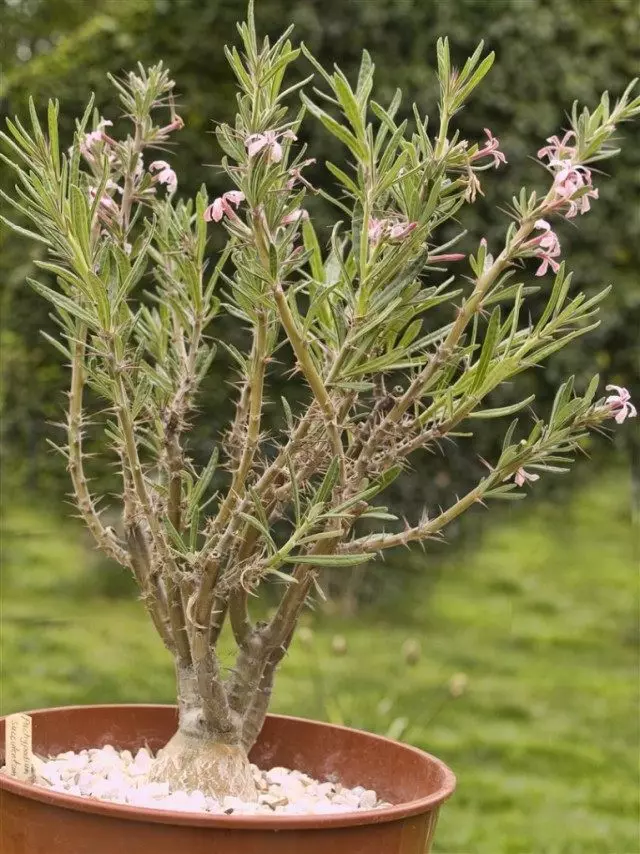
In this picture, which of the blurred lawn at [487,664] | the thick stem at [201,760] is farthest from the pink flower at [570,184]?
the blurred lawn at [487,664]

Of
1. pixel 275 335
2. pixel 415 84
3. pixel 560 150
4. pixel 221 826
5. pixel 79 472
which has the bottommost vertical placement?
pixel 221 826

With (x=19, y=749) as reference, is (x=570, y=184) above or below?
above

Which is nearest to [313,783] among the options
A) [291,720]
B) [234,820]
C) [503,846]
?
[291,720]

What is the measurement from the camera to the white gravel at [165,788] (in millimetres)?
1292

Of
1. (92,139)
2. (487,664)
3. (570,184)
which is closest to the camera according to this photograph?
(570,184)

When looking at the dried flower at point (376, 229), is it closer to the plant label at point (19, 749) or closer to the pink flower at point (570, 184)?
the pink flower at point (570, 184)

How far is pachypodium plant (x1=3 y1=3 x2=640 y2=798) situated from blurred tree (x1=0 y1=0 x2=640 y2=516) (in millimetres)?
2527

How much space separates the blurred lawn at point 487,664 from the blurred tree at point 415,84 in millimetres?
550

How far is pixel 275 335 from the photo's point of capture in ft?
4.53

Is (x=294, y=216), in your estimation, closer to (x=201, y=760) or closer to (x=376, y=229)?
(x=376, y=229)

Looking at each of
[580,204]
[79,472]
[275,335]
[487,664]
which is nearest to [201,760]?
[79,472]

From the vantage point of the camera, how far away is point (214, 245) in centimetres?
390

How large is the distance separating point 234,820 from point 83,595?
3562mm

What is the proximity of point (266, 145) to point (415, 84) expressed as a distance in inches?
124
